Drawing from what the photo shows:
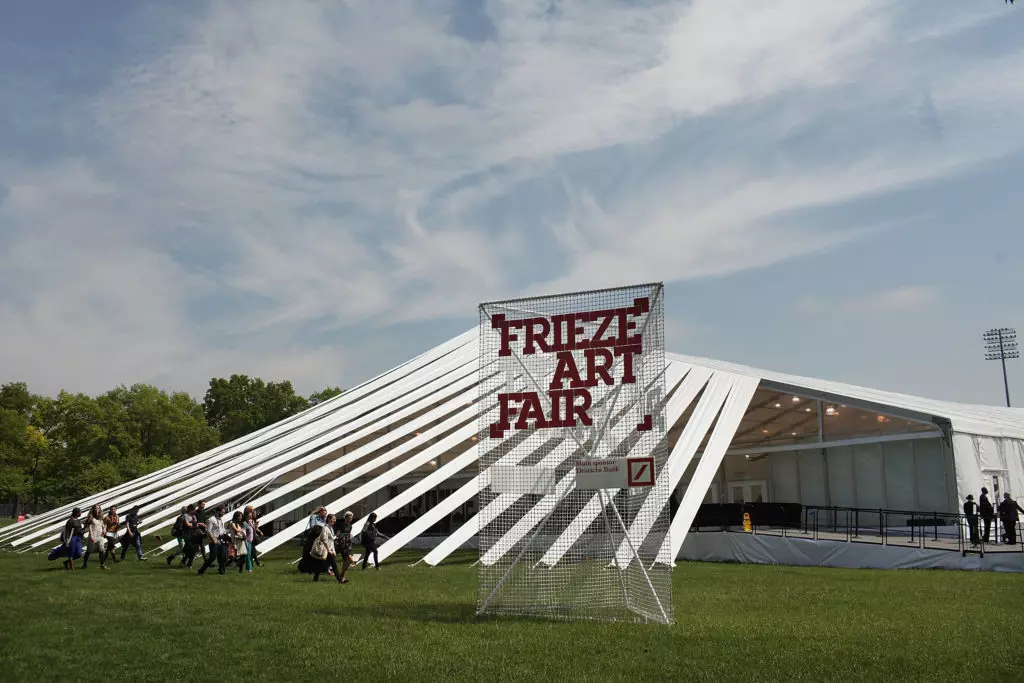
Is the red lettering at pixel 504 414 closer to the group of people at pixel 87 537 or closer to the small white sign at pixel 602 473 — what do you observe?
the small white sign at pixel 602 473

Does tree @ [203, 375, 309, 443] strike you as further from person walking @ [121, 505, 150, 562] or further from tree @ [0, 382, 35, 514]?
person walking @ [121, 505, 150, 562]

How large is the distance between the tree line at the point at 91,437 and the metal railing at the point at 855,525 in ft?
131

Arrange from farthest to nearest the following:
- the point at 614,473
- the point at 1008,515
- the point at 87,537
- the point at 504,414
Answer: the point at 1008,515, the point at 87,537, the point at 504,414, the point at 614,473

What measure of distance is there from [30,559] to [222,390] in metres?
50.2

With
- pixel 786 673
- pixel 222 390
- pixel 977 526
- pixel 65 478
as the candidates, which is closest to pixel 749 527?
pixel 977 526

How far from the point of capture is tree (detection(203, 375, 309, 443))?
2596 inches

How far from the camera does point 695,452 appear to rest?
23.0 m

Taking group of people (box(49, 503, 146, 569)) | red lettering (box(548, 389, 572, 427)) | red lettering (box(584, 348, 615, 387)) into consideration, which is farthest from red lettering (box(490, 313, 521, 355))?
group of people (box(49, 503, 146, 569))

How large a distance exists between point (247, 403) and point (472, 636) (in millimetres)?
61964

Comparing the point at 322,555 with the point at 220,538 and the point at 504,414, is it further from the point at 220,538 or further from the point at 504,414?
the point at 504,414

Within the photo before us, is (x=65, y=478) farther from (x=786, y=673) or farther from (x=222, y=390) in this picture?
(x=786, y=673)

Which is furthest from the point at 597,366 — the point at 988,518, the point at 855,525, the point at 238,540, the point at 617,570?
the point at 855,525

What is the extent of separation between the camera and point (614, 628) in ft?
30.0

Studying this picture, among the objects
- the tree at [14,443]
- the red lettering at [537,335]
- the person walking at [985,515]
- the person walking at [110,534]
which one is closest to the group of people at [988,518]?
the person walking at [985,515]
